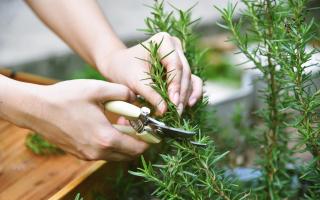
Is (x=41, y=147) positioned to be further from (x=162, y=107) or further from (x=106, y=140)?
(x=162, y=107)

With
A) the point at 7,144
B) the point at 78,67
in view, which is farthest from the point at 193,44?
the point at 78,67

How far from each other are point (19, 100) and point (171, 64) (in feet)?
0.94

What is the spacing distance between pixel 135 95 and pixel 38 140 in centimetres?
35

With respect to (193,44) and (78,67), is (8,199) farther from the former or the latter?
(78,67)

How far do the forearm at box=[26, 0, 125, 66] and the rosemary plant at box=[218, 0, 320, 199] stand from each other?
0.32m

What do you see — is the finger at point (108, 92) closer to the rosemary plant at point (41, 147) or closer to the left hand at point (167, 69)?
the left hand at point (167, 69)

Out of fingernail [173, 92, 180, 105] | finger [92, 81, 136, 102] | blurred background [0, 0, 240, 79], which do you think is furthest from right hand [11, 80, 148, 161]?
blurred background [0, 0, 240, 79]

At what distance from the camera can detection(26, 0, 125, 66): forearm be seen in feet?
4.16

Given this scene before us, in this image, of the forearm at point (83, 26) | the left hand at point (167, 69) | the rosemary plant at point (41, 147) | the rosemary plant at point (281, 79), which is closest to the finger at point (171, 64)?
the left hand at point (167, 69)

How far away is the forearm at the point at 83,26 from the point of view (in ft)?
4.16

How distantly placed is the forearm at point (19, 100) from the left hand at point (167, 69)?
0.60 feet

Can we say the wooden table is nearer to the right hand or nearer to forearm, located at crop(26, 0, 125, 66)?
the right hand

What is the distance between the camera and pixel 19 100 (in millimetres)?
1022

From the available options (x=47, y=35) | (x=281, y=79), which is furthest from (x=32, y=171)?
(x=47, y=35)
